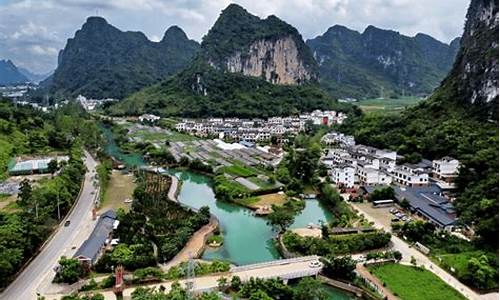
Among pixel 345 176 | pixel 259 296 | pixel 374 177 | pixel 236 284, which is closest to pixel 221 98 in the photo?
pixel 345 176

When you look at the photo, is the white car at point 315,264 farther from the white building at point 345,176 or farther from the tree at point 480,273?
the white building at point 345,176

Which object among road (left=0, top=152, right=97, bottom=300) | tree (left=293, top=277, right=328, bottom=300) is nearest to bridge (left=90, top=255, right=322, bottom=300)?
tree (left=293, top=277, right=328, bottom=300)

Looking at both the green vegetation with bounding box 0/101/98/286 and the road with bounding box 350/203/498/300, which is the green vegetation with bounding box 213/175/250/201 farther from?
the road with bounding box 350/203/498/300

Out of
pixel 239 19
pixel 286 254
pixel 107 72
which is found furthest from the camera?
pixel 107 72

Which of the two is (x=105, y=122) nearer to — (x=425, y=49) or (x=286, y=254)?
(x=286, y=254)

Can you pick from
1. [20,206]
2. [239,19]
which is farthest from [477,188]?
[239,19]
